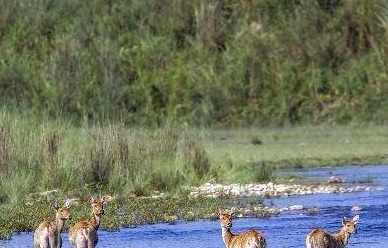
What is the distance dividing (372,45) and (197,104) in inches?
212

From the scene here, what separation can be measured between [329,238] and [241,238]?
1095mm

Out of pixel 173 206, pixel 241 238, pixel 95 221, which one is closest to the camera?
pixel 241 238

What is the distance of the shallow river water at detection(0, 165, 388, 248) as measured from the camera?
1720cm

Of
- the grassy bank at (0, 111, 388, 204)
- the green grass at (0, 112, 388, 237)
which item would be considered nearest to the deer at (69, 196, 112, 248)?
the green grass at (0, 112, 388, 237)

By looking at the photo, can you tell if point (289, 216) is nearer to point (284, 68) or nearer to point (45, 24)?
point (284, 68)

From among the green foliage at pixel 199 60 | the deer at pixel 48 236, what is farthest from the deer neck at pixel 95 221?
the green foliage at pixel 199 60

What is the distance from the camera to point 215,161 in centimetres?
2470

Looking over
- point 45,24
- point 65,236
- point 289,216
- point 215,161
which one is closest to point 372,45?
point 45,24

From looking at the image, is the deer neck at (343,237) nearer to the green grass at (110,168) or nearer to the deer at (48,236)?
the deer at (48,236)

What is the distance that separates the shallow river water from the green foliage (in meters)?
11.0

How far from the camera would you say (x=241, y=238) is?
48.9 ft

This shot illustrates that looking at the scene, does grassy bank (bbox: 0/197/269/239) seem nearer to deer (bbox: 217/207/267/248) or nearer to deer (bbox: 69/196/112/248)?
deer (bbox: 69/196/112/248)

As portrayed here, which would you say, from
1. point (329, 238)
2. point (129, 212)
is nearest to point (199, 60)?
point (129, 212)

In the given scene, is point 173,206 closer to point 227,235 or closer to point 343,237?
point 227,235
